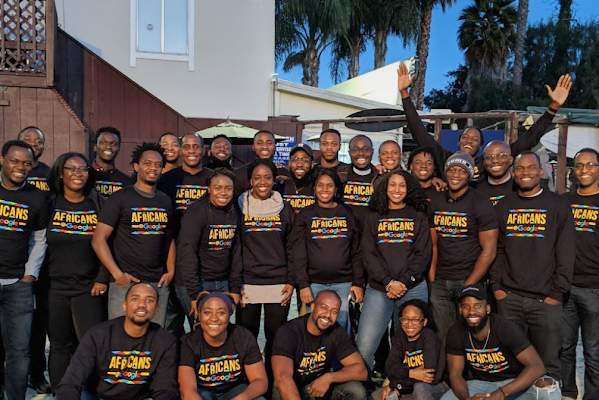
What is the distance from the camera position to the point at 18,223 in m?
4.44

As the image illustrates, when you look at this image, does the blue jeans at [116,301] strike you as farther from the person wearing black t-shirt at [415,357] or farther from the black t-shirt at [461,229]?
the black t-shirt at [461,229]

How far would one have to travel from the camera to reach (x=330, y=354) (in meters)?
4.62

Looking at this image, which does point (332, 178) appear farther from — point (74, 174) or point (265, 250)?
point (74, 174)

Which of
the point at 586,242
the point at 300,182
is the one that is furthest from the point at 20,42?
the point at 586,242

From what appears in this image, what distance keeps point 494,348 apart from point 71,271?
3.35 m

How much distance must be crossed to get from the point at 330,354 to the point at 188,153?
7.27 feet

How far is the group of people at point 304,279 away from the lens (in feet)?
14.0

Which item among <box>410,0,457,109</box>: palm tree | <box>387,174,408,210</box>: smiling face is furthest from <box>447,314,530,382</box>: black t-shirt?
<box>410,0,457,109</box>: palm tree

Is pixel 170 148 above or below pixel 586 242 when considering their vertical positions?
above

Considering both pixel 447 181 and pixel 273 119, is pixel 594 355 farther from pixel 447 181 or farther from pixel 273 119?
pixel 273 119

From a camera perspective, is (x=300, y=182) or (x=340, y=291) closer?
(x=340, y=291)

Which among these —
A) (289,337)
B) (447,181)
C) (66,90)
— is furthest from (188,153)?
(66,90)

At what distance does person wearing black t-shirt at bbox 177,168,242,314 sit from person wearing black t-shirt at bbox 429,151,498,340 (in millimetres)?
1693

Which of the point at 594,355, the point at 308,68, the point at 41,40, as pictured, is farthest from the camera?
the point at 308,68
